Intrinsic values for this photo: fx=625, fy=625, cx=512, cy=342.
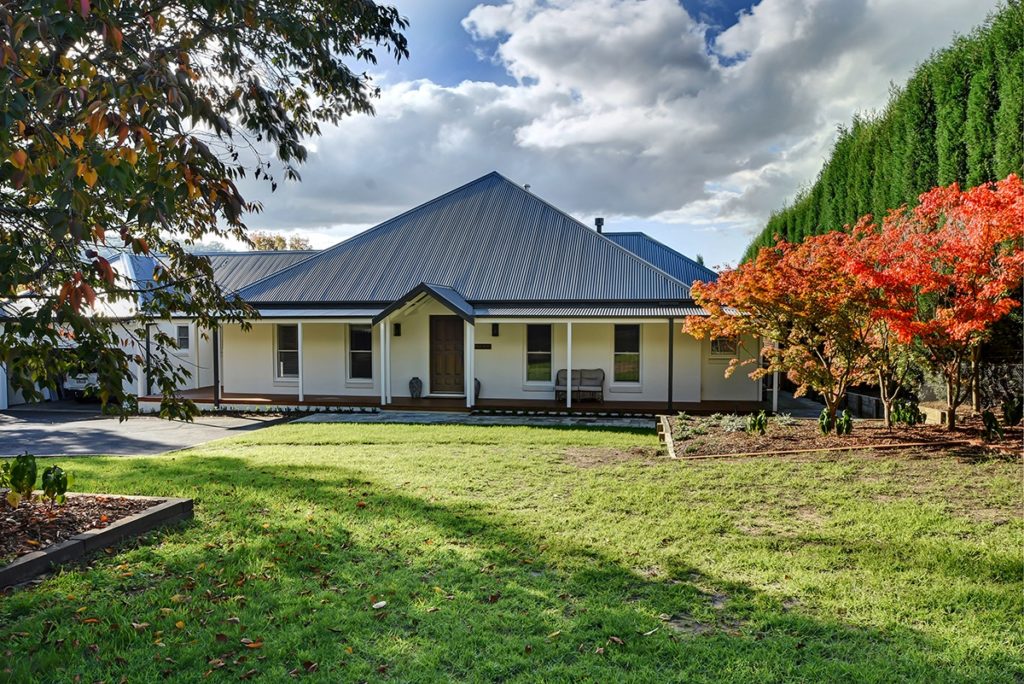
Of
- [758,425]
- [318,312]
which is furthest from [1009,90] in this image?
[318,312]

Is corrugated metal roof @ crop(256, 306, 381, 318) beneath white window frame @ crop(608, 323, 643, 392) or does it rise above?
above

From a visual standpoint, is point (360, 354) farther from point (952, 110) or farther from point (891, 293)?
point (952, 110)

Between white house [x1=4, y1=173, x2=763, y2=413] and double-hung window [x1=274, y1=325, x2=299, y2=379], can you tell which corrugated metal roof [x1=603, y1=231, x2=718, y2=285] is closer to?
white house [x1=4, y1=173, x2=763, y2=413]

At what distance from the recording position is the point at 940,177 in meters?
12.6

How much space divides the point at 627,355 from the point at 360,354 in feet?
25.4

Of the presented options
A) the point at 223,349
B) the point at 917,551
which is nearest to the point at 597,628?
the point at 917,551

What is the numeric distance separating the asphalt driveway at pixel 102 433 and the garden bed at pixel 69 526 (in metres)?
5.80

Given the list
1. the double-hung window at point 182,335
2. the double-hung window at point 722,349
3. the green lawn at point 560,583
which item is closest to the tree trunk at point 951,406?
the green lawn at point 560,583

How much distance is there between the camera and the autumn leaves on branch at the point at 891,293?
878 centimetres

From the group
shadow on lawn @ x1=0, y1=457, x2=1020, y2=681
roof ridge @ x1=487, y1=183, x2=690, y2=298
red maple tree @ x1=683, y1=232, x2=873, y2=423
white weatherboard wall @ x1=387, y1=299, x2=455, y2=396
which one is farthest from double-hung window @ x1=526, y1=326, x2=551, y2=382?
shadow on lawn @ x1=0, y1=457, x2=1020, y2=681

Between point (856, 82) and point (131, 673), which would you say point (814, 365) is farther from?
point (131, 673)

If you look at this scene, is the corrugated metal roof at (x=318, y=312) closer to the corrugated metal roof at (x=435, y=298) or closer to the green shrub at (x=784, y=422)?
the corrugated metal roof at (x=435, y=298)

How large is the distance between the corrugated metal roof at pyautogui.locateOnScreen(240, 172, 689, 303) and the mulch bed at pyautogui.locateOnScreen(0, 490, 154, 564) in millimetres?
11802

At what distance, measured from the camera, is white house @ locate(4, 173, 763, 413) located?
1648 cm
